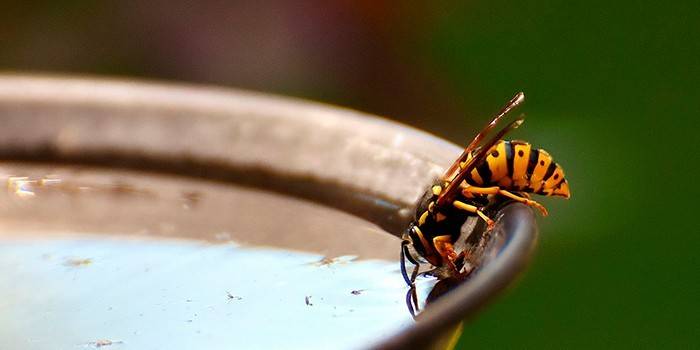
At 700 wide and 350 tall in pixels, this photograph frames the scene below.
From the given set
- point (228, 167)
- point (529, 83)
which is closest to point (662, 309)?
point (529, 83)

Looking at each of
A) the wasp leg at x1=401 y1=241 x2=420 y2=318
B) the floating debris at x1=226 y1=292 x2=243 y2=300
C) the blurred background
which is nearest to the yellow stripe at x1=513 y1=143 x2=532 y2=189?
the wasp leg at x1=401 y1=241 x2=420 y2=318

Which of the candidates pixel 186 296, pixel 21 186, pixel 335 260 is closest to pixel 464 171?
pixel 335 260

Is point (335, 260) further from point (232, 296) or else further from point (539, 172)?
point (539, 172)

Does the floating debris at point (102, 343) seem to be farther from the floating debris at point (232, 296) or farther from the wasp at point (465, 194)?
the wasp at point (465, 194)

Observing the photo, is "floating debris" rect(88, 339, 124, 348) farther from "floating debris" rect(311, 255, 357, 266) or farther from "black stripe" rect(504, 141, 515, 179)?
"black stripe" rect(504, 141, 515, 179)

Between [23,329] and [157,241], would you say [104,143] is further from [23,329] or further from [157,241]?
[23,329]
